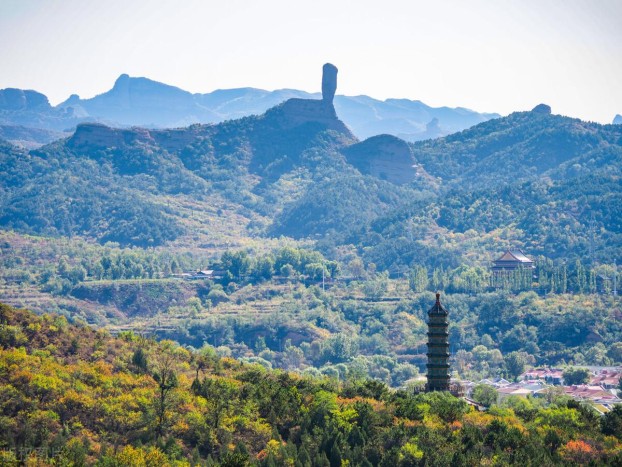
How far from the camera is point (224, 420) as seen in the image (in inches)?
4215

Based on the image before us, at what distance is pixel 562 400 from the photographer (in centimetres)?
14812

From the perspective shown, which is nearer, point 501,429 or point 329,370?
point 501,429

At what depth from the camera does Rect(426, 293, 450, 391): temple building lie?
123250mm

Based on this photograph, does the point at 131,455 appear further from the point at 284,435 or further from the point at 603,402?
the point at 603,402

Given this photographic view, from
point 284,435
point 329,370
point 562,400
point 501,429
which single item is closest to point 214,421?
point 284,435

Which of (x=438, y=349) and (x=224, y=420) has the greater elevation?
(x=438, y=349)

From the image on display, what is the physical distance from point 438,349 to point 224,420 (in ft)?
76.9

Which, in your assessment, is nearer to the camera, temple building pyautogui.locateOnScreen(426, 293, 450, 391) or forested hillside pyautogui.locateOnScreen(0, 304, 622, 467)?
forested hillside pyautogui.locateOnScreen(0, 304, 622, 467)

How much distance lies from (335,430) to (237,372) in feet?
75.9

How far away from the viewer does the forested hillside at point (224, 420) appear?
330ft

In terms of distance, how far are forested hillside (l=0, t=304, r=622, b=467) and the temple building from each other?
3023mm

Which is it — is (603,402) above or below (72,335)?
below

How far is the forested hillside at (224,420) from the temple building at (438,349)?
302 cm

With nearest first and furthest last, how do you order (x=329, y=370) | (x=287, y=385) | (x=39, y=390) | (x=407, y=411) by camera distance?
1. (x=39, y=390)
2. (x=407, y=411)
3. (x=287, y=385)
4. (x=329, y=370)
